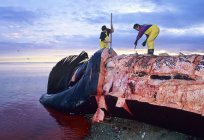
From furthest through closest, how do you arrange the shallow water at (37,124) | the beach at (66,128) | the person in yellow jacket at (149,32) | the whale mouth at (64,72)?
the whale mouth at (64,72), the person in yellow jacket at (149,32), the shallow water at (37,124), the beach at (66,128)

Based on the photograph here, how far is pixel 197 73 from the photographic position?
7.36 metres

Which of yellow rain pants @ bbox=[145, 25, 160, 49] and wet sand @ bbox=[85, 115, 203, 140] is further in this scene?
yellow rain pants @ bbox=[145, 25, 160, 49]

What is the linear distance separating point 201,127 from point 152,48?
538 centimetres

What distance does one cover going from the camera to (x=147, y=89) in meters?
8.05

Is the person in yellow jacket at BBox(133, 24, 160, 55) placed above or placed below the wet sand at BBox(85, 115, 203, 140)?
above

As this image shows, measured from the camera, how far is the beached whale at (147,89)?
738 cm

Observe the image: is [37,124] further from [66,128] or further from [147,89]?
[147,89]

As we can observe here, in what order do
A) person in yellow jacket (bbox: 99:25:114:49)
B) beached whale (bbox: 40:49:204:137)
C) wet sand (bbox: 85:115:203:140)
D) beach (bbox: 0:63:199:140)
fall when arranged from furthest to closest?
person in yellow jacket (bbox: 99:25:114:49) → beach (bbox: 0:63:199:140) → wet sand (bbox: 85:115:203:140) → beached whale (bbox: 40:49:204:137)

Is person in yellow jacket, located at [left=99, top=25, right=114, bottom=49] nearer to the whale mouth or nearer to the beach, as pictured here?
the whale mouth

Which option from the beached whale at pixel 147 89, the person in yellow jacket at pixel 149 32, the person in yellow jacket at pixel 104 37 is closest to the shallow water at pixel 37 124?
the beached whale at pixel 147 89

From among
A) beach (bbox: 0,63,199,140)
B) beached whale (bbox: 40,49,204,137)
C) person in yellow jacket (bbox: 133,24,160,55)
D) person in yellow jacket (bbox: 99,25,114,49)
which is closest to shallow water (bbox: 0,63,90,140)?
beach (bbox: 0,63,199,140)

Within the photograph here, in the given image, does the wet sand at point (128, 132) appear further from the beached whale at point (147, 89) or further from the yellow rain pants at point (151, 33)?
the yellow rain pants at point (151, 33)

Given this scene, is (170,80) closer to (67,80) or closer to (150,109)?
(150,109)

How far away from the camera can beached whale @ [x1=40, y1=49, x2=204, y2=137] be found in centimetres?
738
